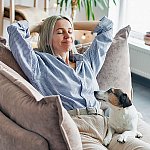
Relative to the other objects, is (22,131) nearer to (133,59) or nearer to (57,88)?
(57,88)

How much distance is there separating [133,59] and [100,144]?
2396 mm

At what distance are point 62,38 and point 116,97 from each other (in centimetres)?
42

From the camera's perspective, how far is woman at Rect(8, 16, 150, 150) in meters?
1.90

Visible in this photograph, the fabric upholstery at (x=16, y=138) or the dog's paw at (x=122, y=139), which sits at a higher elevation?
the fabric upholstery at (x=16, y=138)

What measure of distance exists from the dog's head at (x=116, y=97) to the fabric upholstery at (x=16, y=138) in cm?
62

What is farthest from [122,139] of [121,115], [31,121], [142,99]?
[142,99]

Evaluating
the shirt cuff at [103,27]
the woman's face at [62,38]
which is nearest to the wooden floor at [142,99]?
the shirt cuff at [103,27]

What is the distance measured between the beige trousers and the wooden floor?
135 cm

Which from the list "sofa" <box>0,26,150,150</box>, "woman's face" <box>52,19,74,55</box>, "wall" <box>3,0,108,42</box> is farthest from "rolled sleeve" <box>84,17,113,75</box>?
"wall" <box>3,0,108,42</box>

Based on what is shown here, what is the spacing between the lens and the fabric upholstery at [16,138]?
1.36 metres

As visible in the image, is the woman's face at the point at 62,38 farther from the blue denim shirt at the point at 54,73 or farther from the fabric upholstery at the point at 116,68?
the fabric upholstery at the point at 116,68

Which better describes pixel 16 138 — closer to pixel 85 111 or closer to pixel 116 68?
pixel 85 111

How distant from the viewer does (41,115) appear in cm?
135

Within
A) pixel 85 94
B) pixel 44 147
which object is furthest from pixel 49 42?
pixel 44 147
